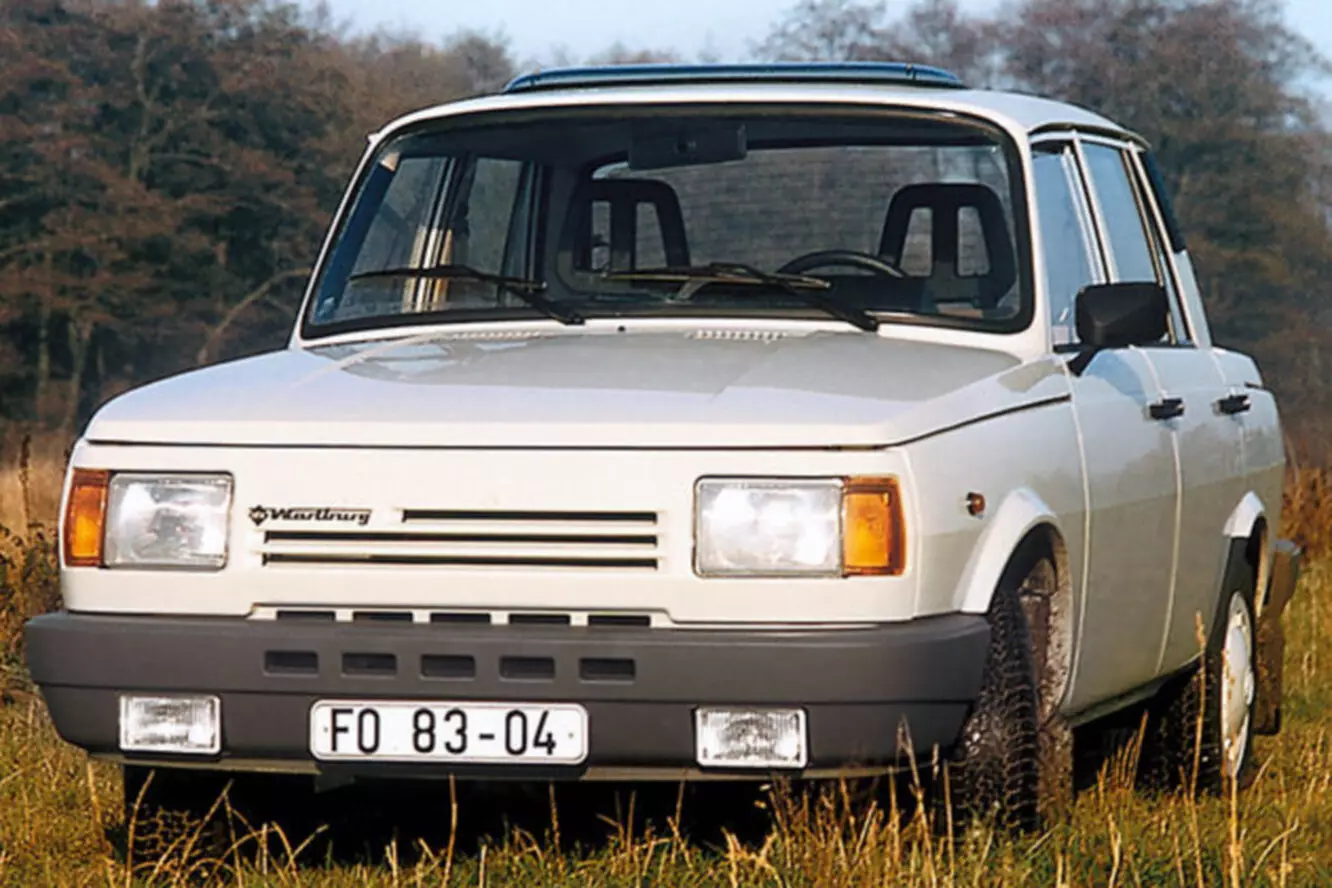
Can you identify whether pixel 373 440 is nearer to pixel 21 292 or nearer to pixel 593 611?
pixel 593 611

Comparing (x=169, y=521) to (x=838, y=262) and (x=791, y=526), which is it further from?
(x=838, y=262)

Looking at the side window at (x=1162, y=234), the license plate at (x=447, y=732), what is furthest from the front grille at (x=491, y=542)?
the side window at (x=1162, y=234)

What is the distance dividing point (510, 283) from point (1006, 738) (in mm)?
1772

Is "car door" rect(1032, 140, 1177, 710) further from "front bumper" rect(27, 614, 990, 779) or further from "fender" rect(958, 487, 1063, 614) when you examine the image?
"front bumper" rect(27, 614, 990, 779)

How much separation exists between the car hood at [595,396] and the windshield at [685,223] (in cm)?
37

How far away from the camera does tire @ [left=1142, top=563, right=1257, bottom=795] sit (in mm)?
7418

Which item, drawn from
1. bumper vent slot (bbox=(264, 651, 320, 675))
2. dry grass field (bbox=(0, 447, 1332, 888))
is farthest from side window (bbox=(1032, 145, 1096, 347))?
bumper vent slot (bbox=(264, 651, 320, 675))

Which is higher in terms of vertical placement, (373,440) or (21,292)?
(373,440)

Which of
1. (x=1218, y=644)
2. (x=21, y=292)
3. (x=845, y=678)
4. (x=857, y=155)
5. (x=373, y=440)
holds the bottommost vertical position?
(x=21, y=292)

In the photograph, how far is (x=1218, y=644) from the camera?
7512 millimetres

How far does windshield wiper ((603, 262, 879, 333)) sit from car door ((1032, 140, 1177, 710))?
49 centimetres

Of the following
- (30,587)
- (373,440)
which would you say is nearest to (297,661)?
(373,440)

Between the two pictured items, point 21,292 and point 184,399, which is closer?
point 184,399

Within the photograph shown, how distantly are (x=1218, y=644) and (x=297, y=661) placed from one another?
309cm
